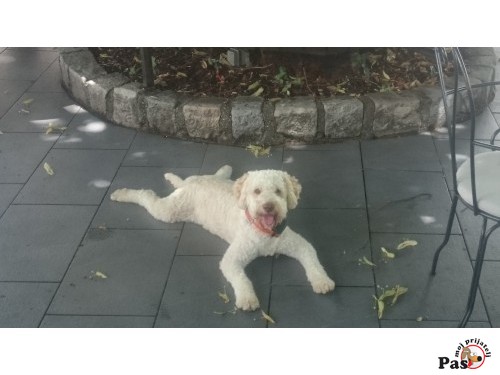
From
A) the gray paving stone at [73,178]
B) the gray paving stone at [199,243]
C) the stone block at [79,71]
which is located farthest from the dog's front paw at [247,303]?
the stone block at [79,71]

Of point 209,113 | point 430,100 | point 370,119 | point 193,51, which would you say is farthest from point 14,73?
point 430,100

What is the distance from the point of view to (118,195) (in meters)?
3.80

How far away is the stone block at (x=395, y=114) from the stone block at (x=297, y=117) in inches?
18.6

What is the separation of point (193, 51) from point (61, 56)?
3.96ft

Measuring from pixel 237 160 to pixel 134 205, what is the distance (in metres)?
0.86

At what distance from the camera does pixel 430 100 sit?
439 cm

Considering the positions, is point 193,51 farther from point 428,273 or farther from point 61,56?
point 428,273

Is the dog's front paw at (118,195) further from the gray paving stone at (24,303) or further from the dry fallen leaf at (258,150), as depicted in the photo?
the dry fallen leaf at (258,150)

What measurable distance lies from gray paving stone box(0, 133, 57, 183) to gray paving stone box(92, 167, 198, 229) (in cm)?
69

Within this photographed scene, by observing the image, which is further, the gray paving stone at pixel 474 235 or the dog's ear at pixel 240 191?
the gray paving stone at pixel 474 235

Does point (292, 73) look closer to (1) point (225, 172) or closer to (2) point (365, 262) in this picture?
(1) point (225, 172)

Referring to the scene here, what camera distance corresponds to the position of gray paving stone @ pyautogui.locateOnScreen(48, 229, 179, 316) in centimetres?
304

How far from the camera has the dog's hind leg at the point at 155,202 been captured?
358 cm

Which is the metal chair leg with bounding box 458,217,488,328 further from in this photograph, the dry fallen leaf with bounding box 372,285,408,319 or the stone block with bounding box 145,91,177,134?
the stone block with bounding box 145,91,177,134
